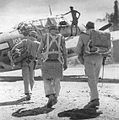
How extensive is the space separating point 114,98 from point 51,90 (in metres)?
1.89

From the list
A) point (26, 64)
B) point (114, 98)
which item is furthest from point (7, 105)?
point (114, 98)

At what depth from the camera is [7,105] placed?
931cm

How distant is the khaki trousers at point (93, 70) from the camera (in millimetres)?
8219

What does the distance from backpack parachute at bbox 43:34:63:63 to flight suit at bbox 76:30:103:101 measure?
46cm

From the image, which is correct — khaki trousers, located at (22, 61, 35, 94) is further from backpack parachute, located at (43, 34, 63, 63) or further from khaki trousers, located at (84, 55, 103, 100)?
khaki trousers, located at (84, 55, 103, 100)

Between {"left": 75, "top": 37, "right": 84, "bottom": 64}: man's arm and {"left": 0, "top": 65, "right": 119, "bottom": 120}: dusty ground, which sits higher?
{"left": 75, "top": 37, "right": 84, "bottom": 64}: man's arm

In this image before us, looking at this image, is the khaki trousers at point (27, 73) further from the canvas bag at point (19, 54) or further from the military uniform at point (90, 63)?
the military uniform at point (90, 63)

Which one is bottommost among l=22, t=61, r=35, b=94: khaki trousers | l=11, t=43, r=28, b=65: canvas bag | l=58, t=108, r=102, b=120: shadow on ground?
l=58, t=108, r=102, b=120: shadow on ground

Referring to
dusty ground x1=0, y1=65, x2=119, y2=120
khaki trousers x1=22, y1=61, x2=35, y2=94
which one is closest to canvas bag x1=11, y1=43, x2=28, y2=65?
khaki trousers x1=22, y1=61, x2=35, y2=94

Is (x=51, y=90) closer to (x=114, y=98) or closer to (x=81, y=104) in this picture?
(x=81, y=104)

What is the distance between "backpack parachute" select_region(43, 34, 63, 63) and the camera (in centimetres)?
845

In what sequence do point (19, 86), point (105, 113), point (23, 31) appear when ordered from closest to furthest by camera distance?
point (105, 113) < point (23, 31) < point (19, 86)

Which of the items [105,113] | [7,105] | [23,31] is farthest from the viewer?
[23,31]

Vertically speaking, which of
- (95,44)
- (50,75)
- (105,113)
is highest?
(95,44)
